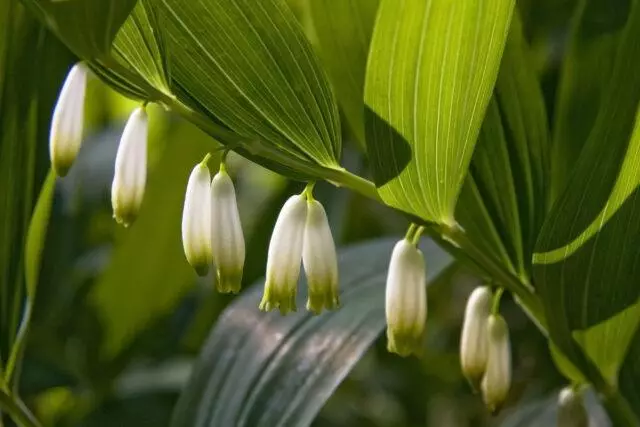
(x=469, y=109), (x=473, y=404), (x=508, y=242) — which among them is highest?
(x=469, y=109)

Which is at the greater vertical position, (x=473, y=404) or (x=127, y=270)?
(x=127, y=270)

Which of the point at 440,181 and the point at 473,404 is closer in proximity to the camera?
the point at 440,181

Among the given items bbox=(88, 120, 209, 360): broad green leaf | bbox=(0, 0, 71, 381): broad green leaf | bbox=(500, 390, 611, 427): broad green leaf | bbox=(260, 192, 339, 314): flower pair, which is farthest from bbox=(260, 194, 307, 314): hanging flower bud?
bbox=(88, 120, 209, 360): broad green leaf

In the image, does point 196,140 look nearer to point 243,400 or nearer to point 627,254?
point 243,400

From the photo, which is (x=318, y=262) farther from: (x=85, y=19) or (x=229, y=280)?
(x=85, y=19)

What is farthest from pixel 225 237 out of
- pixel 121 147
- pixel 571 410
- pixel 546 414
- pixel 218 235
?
pixel 546 414

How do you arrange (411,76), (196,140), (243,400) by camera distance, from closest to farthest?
(411,76) → (243,400) → (196,140)

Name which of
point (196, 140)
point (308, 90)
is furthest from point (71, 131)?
point (196, 140)

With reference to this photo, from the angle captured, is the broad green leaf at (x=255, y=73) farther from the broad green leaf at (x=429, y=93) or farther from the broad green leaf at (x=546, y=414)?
the broad green leaf at (x=546, y=414)
